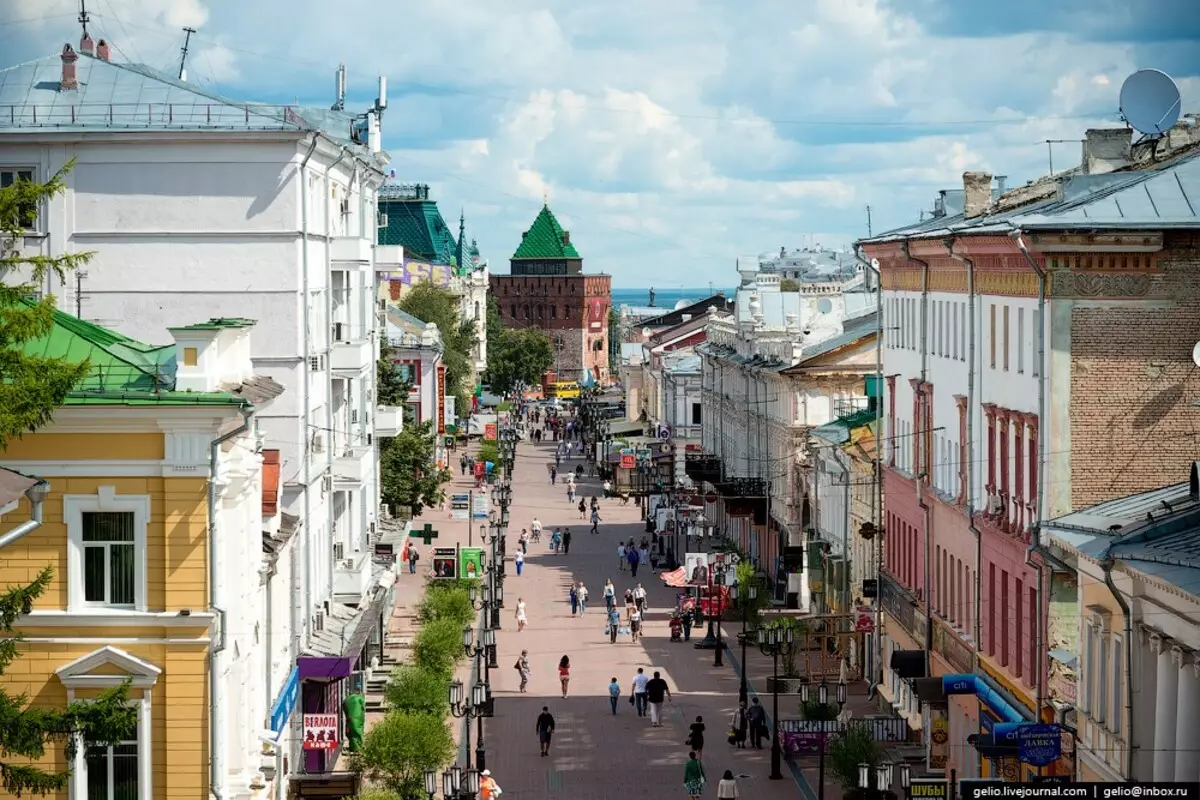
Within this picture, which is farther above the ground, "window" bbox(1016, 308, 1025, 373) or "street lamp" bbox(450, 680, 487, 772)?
"window" bbox(1016, 308, 1025, 373)

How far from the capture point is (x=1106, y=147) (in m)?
38.8

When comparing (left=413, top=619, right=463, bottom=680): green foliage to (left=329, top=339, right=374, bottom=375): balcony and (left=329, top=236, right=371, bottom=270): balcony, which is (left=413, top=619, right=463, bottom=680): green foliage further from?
(left=329, top=236, right=371, bottom=270): balcony

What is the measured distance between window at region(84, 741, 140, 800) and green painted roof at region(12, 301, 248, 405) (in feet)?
13.4

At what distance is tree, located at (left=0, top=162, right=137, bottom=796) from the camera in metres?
23.1

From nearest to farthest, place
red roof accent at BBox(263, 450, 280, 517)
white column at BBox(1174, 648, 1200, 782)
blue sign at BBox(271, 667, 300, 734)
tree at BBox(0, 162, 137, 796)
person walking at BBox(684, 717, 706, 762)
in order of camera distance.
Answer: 1. tree at BBox(0, 162, 137, 796)
2. white column at BBox(1174, 648, 1200, 782)
3. blue sign at BBox(271, 667, 300, 734)
4. red roof accent at BBox(263, 450, 280, 517)
5. person walking at BBox(684, 717, 706, 762)

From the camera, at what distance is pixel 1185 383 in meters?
32.4

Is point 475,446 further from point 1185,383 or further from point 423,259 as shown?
point 1185,383

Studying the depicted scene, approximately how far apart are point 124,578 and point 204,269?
1434 cm

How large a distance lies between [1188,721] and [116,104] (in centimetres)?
2359

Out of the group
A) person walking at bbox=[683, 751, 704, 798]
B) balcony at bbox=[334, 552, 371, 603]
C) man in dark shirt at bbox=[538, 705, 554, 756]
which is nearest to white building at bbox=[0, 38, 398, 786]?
balcony at bbox=[334, 552, 371, 603]

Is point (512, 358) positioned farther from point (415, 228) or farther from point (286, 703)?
point (286, 703)

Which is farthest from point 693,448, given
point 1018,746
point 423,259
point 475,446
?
point 1018,746

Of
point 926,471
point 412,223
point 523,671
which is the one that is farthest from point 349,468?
point 412,223

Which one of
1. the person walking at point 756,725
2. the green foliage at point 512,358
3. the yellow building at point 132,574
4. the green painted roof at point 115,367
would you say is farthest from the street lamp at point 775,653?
the green foliage at point 512,358
